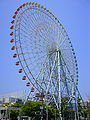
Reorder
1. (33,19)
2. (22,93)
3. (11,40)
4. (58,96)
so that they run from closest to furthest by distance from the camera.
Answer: (11,40) < (33,19) < (58,96) < (22,93)

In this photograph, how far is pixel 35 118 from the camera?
3972cm

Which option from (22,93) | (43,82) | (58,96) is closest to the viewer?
(43,82)

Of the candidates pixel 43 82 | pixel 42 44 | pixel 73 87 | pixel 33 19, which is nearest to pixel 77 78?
pixel 73 87

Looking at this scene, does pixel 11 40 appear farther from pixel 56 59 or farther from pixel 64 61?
pixel 64 61

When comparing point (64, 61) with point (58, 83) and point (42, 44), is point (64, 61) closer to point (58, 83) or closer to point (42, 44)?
point (58, 83)

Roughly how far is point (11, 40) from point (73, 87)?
1990cm

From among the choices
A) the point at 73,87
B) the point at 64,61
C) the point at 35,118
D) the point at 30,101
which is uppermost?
the point at 64,61

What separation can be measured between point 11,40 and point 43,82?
10.1m

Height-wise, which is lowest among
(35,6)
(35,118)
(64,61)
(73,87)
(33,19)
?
(35,118)

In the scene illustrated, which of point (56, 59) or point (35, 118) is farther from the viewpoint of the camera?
point (35, 118)

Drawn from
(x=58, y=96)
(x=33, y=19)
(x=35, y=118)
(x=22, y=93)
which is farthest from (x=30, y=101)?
(x=22, y=93)

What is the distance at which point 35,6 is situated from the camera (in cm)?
3241

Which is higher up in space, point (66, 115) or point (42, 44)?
point (42, 44)

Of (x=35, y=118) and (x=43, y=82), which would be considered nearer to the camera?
(x=43, y=82)
